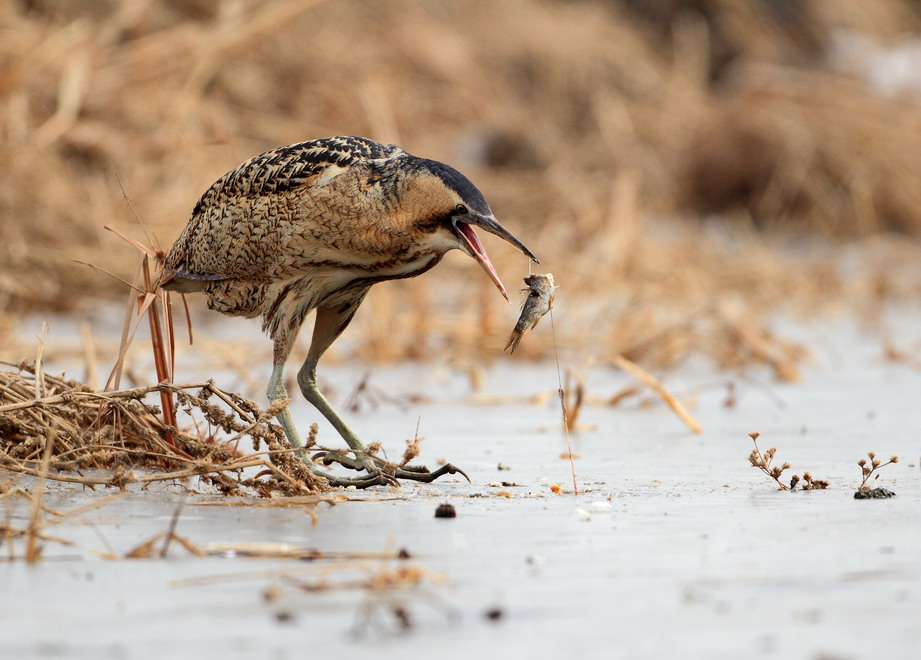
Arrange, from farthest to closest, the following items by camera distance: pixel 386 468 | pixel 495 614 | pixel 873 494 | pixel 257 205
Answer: pixel 257 205, pixel 386 468, pixel 873 494, pixel 495 614

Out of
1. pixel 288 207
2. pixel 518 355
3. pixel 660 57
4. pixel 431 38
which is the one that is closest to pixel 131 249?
pixel 518 355

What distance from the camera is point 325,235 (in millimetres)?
4648

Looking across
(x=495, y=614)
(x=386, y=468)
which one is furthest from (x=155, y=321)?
(x=495, y=614)

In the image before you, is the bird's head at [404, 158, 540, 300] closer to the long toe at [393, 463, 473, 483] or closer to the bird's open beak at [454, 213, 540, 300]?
the bird's open beak at [454, 213, 540, 300]

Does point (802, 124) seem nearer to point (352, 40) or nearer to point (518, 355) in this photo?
point (352, 40)

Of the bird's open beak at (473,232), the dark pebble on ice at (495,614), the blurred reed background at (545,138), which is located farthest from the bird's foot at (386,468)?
the dark pebble on ice at (495,614)

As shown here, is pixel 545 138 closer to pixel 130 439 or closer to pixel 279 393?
pixel 279 393

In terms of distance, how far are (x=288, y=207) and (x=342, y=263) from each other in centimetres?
25

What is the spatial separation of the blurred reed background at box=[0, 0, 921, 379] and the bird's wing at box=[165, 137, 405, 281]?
0.85m

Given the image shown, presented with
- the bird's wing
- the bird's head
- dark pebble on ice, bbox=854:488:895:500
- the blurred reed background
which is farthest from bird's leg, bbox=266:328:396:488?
dark pebble on ice, bbox=854:488:895:500

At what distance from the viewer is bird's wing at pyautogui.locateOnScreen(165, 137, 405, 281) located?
4.77 meters

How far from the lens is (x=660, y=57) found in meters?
21.6

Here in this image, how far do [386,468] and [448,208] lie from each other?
0.86 meters

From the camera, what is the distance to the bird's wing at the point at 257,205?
4.77 meters
